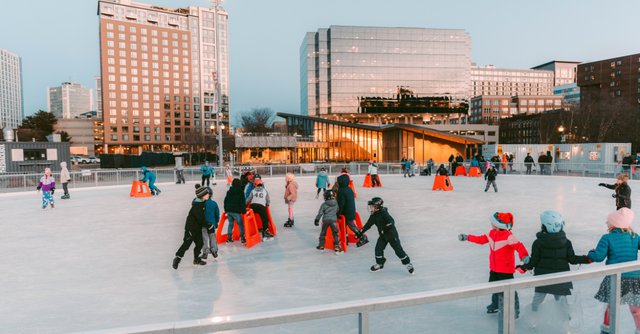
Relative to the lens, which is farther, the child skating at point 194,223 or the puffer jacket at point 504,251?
the child skating at point 194,223

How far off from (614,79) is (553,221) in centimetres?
11080

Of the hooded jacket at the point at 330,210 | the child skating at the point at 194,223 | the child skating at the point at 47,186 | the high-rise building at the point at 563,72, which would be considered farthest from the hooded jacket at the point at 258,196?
the high-rise building at the point at 563,72

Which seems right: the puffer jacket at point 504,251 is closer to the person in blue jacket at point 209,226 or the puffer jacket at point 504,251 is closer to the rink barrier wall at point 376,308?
the rink barrier wall at point 376,308

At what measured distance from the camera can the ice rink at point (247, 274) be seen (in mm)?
3279

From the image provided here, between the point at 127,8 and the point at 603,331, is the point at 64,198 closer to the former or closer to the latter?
the point at 603,331

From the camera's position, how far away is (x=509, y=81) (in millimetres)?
181375

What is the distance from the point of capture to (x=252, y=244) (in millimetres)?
8875

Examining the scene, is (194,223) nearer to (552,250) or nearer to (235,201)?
(235,201)

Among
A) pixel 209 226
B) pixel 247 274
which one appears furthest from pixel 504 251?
pixel 209 226

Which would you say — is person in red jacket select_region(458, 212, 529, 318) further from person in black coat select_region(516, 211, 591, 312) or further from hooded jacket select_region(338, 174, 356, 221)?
hooded jacket select_region(338, 174, 356, 221)

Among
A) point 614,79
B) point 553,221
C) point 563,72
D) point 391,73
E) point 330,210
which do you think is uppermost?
point 563,72

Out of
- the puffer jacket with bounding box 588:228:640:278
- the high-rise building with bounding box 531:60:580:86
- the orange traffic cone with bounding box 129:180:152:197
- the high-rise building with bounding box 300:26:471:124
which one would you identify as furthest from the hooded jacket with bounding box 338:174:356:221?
the high-rise building with bounding box 531:60:580:86

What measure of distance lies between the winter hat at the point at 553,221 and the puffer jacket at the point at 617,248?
1.56ft

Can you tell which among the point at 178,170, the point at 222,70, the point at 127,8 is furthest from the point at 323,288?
the point at 222,70
